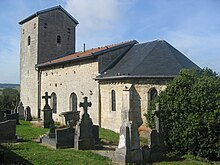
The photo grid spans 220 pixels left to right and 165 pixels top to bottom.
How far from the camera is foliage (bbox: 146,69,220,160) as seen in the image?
10500 mm

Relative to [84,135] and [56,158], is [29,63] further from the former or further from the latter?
[56,158]

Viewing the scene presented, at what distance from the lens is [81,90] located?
21.6 meters

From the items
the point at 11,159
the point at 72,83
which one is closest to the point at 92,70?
the point at 72,83

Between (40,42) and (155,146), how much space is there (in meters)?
20.2

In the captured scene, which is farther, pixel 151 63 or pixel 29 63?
pixel 29 63

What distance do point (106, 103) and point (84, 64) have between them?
3.94 meters

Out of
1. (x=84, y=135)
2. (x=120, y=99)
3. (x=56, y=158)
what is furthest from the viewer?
(x=120, y=99)

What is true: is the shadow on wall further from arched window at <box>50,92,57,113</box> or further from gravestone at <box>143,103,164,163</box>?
arched window at <box>50,92,57,113</box>

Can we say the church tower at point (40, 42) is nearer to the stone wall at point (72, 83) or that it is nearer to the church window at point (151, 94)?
the stone wall at point (72, 83)

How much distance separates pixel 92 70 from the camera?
2030cm

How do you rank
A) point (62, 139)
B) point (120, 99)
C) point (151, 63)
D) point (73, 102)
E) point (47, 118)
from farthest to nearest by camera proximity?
point (73, 102) < point (47, 118) < point (120, 99) < point (151, 63) < point (62, 139)

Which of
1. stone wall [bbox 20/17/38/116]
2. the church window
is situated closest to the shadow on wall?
the church window

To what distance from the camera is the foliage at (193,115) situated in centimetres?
1050

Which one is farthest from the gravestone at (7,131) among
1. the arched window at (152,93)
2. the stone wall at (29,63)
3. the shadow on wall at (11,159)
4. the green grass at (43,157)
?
the stone wall at (29,63)
